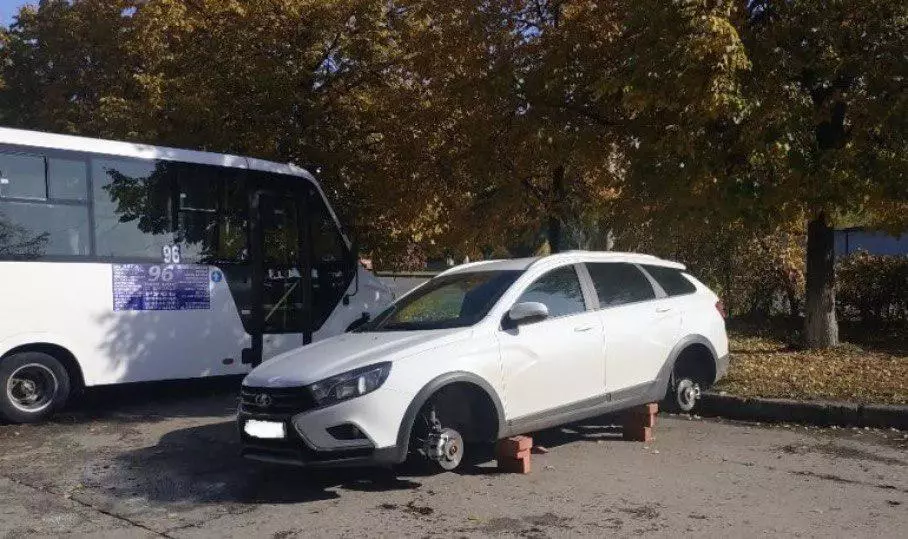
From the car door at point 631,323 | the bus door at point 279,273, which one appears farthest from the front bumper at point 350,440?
the bus door at point 279,273

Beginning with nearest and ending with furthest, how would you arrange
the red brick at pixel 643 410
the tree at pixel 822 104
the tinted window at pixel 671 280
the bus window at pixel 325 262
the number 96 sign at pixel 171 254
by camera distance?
the red brick at pixel 643 410 < the tinted window at pixel 671 280 < the tree at pixel 822 104 < the number 96 sign at pixel 171 254 < the bus window at pixel 325 262

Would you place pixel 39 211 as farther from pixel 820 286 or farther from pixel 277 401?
pixel 820 286

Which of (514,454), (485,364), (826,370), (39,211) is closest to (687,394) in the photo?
(826,370)

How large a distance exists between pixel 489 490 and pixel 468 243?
8638 mm

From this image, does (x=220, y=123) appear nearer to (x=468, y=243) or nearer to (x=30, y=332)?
(x=468, y=243)

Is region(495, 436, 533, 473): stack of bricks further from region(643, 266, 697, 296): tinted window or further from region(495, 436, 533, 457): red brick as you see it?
region(643, 266, 697, 296): tinted window

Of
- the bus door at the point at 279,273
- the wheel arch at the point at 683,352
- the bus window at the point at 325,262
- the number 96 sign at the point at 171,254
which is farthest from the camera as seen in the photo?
the bus window at the point at 325,262

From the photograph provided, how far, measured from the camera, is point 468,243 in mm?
14742

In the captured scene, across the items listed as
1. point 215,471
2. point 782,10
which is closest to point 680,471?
point 215,471

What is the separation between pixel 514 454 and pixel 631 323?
1813mm

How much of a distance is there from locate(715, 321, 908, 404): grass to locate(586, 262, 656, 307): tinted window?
82.8 inches

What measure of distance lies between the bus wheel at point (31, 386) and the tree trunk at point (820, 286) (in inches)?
376

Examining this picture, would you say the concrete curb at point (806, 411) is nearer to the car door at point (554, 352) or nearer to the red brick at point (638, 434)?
the red brick at point (638, 434)

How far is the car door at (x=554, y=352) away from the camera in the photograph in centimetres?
682
